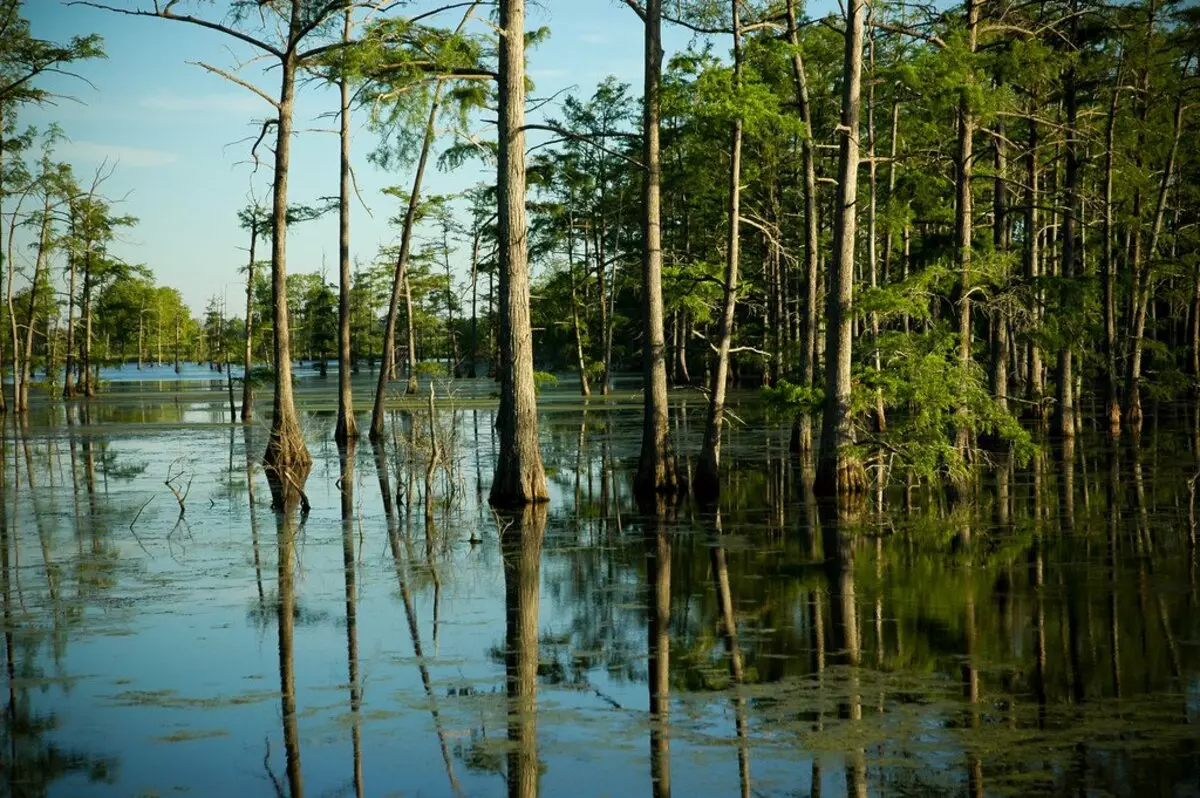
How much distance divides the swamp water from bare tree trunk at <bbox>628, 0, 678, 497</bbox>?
1064mm

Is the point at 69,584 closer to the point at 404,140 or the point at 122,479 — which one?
the point at 404,140

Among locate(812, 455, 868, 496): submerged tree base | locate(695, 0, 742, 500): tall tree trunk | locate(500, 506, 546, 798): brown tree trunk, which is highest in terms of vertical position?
locate(695, 0, 742, 500): tall tree trunk

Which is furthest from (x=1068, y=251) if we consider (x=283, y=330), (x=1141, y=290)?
(x=283, y=330)

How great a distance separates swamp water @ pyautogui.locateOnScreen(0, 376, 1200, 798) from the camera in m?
6.38

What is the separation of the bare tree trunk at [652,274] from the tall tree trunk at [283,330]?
24.1ft

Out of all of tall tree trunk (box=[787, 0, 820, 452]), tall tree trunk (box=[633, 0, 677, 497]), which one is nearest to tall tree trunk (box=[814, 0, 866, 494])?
tall tree trunk (box=[787, 0, 820, 452])

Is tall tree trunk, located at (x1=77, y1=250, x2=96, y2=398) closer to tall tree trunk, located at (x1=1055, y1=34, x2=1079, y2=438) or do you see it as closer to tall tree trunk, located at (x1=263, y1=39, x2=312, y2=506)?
tall tree trunk, located at (x1=263, y1=39, x2=312, y2=506)

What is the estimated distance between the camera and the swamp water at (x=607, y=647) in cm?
638

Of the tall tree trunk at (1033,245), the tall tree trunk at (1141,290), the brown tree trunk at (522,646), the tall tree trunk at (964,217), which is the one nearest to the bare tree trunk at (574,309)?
the tall tree trunk at (1033,245)

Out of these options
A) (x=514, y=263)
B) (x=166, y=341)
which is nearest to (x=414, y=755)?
(x=514, y=263)

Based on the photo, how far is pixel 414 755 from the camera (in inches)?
262

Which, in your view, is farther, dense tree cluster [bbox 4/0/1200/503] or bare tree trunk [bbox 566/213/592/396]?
bare tree trunk [bbox 566/213/592/396]

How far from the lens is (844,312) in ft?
56.2

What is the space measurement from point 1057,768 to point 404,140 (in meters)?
13.5
